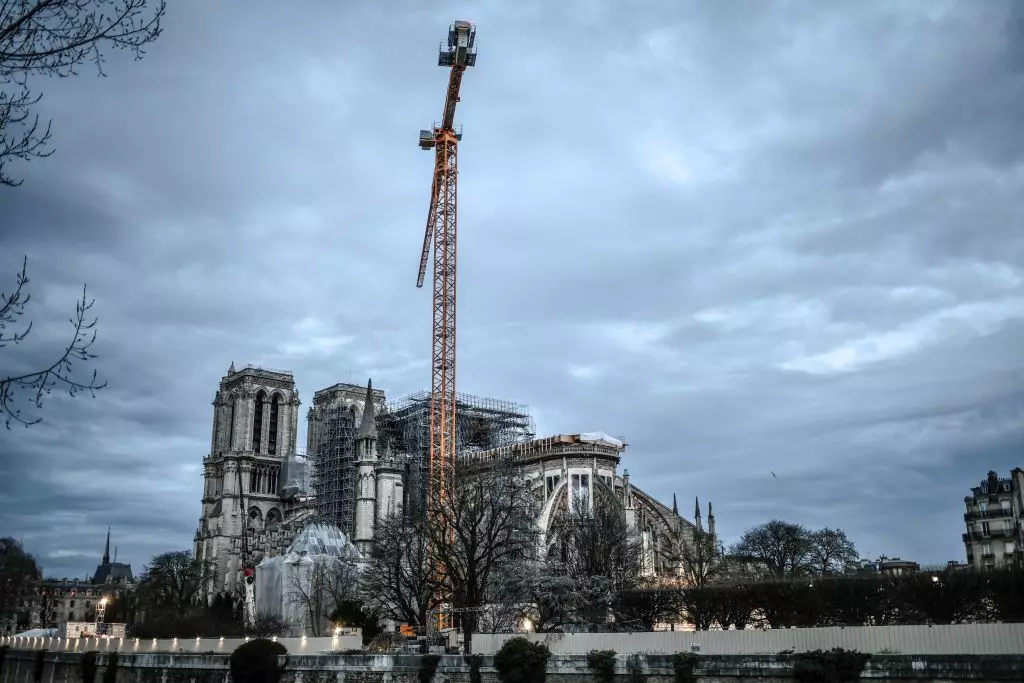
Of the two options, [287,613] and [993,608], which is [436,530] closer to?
[993,608]

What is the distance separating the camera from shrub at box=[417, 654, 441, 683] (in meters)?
34.3

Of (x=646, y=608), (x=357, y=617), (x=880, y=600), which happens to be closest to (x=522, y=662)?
(x=880, y=600)

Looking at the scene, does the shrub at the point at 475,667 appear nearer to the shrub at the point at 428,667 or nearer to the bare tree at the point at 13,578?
the shrub at the point at 428,667

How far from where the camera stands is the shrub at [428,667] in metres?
34.3

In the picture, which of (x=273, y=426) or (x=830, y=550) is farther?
(x=273, y=426)

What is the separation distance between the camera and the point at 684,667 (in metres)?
28.3

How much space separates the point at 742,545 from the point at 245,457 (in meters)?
Result: 65.6

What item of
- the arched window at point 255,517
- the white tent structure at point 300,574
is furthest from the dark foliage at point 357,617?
the arched window at point 255,517

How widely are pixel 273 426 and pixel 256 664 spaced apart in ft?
313

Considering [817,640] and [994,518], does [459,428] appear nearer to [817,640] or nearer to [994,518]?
[994,518]

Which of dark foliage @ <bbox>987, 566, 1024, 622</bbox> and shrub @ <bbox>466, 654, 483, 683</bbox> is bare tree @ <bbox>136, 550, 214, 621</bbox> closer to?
shrub @ <bbox>466, 654, 483, 683</bbox>

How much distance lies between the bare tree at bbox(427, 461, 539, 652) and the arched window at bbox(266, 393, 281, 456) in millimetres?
78149

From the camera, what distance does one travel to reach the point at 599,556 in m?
60.8

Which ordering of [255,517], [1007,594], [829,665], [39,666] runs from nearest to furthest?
[829,665]
[1007,594]
[39,666]
[255,517]
